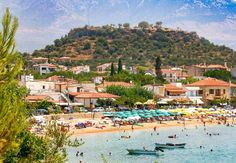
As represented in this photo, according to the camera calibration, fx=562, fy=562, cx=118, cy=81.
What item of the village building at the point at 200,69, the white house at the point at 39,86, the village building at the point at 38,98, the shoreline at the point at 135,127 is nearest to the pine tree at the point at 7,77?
the shoreline at the point at 135,127

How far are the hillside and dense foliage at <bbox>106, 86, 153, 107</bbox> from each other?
182ft

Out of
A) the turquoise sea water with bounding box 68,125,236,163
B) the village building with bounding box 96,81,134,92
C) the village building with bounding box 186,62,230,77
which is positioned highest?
the village building with bounding box 186,62,230,77

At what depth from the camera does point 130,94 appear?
7394 cm

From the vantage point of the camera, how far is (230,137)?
5525 cm

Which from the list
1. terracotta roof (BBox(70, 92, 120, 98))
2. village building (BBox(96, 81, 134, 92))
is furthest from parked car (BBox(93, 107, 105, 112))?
village building (BBox(96, 81, 134, 92))

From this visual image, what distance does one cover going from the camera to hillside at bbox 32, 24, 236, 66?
137125 mm

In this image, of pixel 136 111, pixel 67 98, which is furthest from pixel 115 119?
pixel 67 98

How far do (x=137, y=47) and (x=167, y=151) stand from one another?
342 feet

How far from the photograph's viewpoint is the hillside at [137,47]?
137 m

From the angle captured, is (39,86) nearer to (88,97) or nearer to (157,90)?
(88,97)

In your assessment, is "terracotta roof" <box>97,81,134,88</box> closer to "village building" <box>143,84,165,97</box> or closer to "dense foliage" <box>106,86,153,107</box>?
"village building" <box>143,84,165,97</box>

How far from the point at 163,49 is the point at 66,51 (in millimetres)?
25478

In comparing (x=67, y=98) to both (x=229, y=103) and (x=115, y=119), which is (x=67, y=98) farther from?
(x=229, y=103)

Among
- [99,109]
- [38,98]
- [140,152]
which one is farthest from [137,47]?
[140,152]
